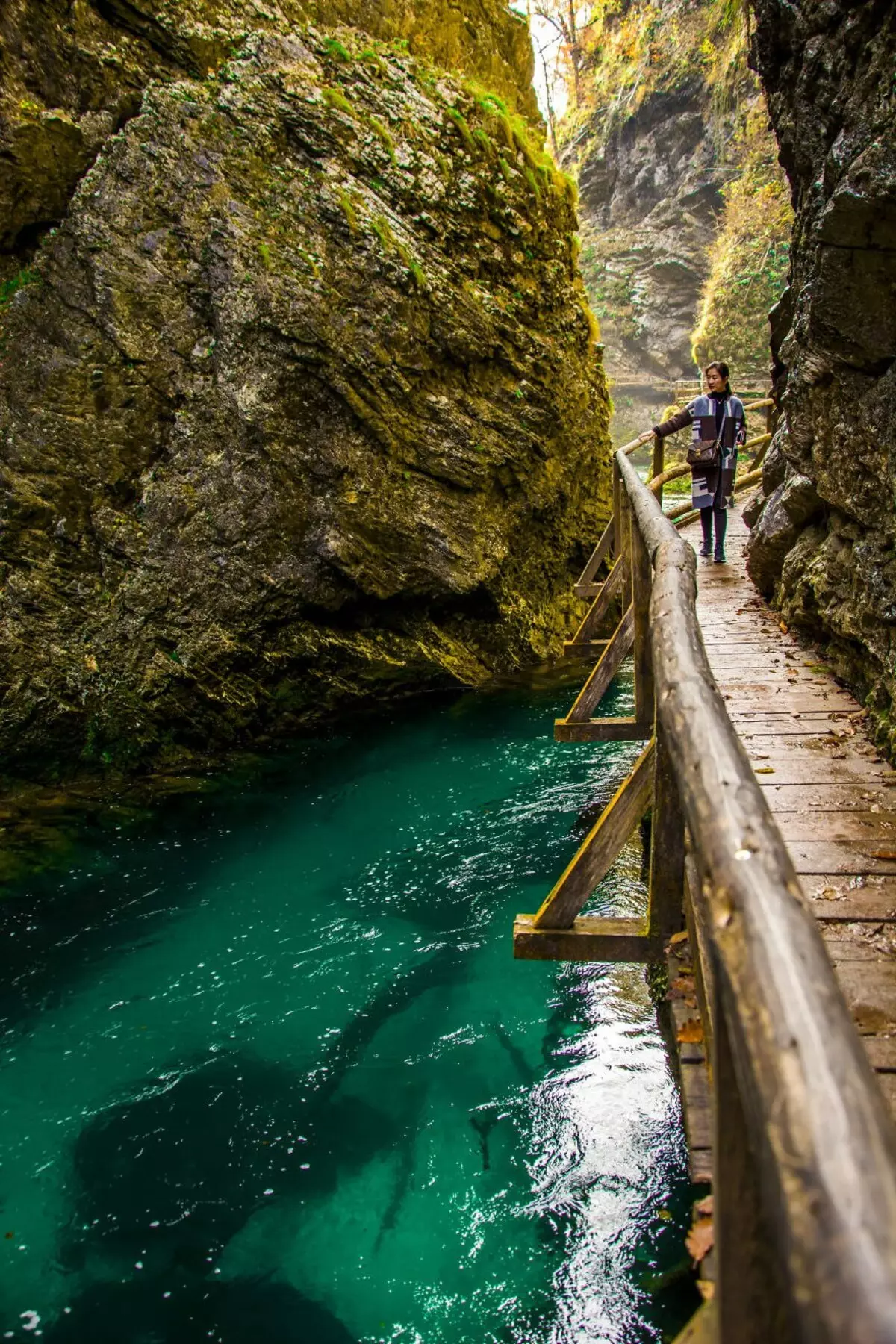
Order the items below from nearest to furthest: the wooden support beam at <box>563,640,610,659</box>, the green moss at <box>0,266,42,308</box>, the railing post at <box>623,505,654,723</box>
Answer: the railing post at <box>623,505,654,723</box>, the green moss at <box>0,266,42,308</box>, the wooden support beam at <box>563,640,610,659</box>

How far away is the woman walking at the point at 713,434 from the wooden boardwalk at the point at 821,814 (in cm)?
190

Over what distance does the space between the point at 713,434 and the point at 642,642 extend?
12.4 ft

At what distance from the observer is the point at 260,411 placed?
7.36m

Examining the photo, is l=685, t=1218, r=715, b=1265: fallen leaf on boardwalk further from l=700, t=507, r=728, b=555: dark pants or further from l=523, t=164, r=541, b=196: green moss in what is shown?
l=523, t=164, r=541, b=196: green moss

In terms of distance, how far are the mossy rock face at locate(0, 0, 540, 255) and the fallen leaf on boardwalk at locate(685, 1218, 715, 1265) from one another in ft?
27.9

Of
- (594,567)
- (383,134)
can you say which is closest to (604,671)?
(594,567)

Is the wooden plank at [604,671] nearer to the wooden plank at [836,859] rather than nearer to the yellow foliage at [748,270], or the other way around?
the wooden plank at [836,859]

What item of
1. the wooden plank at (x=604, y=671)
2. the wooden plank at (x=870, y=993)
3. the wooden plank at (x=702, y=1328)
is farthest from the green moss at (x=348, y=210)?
the wooden plank at (x=702, y=1328)

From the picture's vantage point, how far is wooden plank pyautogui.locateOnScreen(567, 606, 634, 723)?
17.5ft

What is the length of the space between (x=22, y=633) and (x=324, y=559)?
287 centimetres

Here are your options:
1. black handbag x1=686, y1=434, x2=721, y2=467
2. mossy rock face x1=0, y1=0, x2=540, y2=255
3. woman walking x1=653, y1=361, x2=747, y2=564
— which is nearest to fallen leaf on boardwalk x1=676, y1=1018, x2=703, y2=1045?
woman walking x1=653, y1=361, x2=747, y2=564

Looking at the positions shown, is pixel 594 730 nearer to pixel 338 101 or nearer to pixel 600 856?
pixel 600 856

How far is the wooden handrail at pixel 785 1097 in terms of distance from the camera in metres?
0.67

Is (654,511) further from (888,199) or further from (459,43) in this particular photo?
(459,43)
